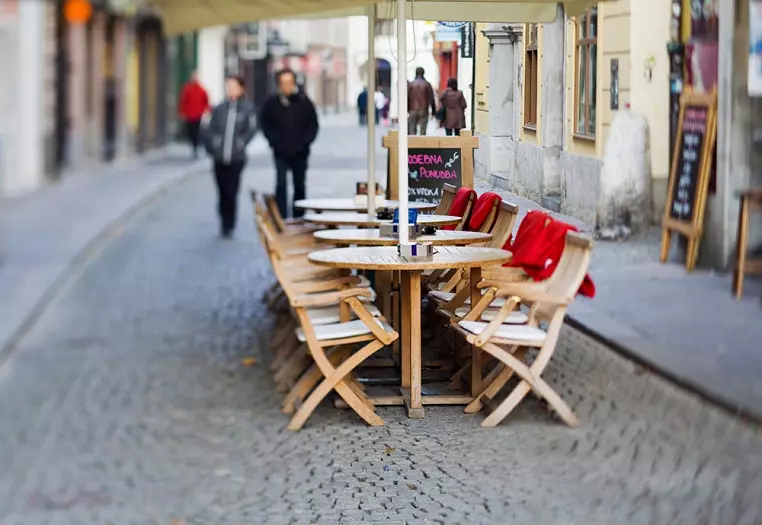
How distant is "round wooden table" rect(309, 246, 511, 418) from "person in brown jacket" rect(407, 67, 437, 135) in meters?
0.47

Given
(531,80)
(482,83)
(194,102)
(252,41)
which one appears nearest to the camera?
(531,80)

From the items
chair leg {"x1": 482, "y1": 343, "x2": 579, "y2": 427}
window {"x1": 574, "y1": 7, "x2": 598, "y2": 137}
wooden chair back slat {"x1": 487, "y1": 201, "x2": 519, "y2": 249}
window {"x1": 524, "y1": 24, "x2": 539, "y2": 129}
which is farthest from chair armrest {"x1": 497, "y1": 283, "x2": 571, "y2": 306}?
window {"x1": 574, "y1": 7, "x2": 598, "y2": 137}

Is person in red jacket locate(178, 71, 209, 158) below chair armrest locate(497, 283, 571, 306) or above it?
above

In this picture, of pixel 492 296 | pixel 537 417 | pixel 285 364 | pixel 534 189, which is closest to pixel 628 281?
pixel 534 189

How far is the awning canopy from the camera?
3.22 m

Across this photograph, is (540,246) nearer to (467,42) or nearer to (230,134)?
(467,42)

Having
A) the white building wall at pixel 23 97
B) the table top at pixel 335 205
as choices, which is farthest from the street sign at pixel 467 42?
the white building wall at pixel 23 97

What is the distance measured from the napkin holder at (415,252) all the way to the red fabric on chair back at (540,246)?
0.82ft

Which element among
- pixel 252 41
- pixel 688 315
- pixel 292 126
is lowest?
pixel 688 315

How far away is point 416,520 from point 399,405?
1.10 feet

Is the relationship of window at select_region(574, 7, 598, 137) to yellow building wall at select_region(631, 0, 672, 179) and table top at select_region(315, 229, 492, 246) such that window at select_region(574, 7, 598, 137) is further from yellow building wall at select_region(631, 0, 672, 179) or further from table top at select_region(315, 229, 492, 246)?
table top at select_region(315, 229, 492, 246)

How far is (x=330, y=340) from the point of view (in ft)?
19.6

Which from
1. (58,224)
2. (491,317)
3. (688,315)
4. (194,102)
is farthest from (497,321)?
(194,102)

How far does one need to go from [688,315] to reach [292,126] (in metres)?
6.68
